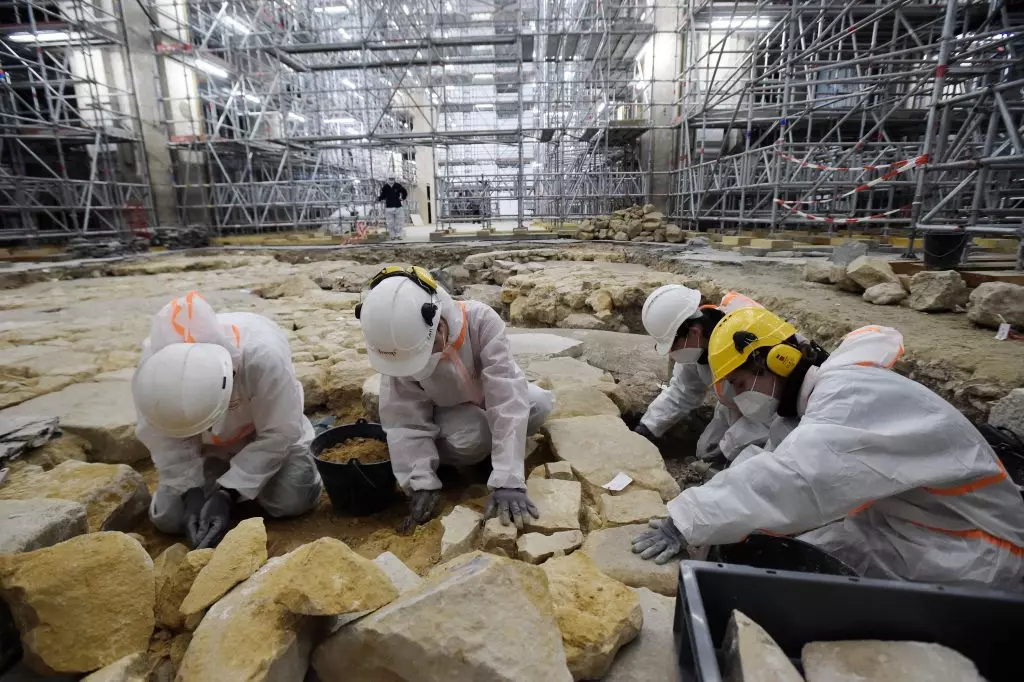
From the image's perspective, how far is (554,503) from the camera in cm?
233

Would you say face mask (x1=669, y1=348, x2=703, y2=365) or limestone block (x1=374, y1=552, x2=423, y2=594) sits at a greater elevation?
face mask (x1=669, y1=348, x2=703, y2=365)

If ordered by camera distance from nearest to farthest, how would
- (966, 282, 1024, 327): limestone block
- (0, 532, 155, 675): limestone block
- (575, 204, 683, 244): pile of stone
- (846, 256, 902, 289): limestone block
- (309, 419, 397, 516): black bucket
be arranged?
1. (0, 532, 155, 675): limestone block
2. (309, 419, 397, 516): black bucket
3. (966, 282, 1024, 327): limestone block
4. (846, 256, 902, 289): limestone block
5. (575, 204, 683, 244): pile of stone

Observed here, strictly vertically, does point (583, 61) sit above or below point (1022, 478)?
above

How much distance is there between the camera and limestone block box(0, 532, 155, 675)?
1.38 metres

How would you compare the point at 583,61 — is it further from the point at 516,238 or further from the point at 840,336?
the point at 840,336

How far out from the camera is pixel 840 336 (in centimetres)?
399

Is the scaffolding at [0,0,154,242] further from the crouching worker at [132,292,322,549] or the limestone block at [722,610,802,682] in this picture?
the limestone block at [722,610,802,682]

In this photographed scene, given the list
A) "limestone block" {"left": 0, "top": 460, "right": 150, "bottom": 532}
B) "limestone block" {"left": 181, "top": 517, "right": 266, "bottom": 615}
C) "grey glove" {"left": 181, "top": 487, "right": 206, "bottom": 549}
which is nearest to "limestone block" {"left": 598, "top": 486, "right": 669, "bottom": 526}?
"limestone block" {"left": 181, "top": 517, "right": 266, "bottom": 615}

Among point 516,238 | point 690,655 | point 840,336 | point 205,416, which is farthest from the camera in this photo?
point 516,238

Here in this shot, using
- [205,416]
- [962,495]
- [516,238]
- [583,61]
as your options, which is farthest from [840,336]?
[583,61]

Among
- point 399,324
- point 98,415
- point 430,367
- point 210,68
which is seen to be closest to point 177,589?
point 399,324

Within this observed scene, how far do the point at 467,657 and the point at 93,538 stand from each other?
1136 millimetres

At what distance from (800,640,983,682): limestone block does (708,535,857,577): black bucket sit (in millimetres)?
403

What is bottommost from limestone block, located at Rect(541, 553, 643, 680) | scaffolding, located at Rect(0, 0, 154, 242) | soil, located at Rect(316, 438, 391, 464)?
soil, located at Rect(316, 438, 391, 464)
